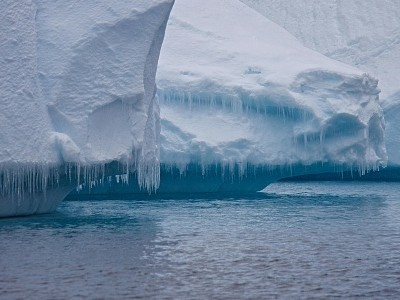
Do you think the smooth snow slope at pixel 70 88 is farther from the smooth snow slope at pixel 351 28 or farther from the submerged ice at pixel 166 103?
the smooth snow slope at pixel 351 28

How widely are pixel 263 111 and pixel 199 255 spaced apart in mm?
11722

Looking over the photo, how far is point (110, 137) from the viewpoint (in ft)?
45.0

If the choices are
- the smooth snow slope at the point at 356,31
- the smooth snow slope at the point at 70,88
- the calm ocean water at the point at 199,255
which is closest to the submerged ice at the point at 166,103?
the smooth snow slope at the point at 70,88

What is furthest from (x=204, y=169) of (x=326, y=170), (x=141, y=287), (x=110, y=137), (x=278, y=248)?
(x=141, y=287)

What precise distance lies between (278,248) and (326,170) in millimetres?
12707

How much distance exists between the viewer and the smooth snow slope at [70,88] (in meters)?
12.4

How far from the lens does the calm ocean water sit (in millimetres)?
7176

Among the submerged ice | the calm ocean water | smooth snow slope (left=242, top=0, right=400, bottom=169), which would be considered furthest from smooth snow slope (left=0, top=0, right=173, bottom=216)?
smooth snow slope (left=242, top=0, right=400, bottom=169)

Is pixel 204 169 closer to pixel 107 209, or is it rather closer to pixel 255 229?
pixel 107 209

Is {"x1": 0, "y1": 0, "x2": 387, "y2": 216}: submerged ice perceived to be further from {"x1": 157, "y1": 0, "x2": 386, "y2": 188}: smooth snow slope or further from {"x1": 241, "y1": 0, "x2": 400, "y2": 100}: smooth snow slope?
{"x1": 241, "y1": 0, "x2": 400, "y2": 100}: smooth snow slope

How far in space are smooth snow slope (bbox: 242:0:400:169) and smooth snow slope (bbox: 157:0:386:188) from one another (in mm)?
6510

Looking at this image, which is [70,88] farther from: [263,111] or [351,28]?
[351,28]

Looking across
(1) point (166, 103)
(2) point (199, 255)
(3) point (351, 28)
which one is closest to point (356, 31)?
(3) point (351, 28)

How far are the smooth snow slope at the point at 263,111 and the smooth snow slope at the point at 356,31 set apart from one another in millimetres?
6510
